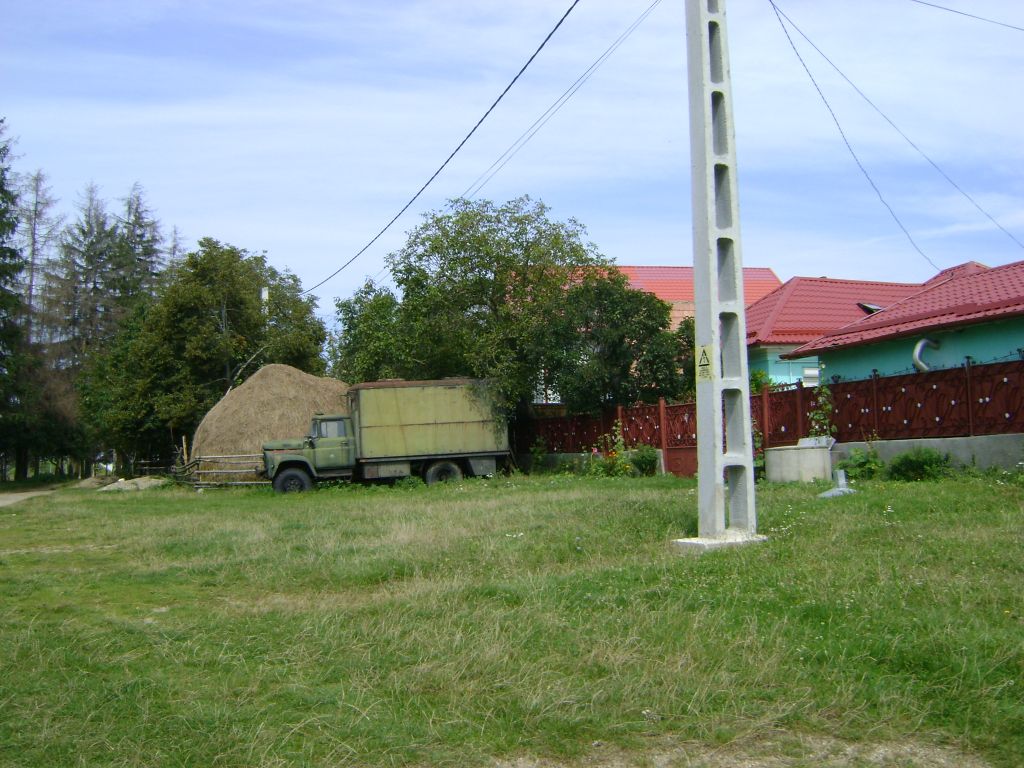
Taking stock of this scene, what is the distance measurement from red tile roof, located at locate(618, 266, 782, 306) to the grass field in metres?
30.9

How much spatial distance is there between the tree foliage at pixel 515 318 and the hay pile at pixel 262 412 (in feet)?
6.54

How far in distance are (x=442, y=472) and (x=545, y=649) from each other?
20.3 m

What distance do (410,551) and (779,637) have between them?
4877mm

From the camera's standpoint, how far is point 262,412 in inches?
1201

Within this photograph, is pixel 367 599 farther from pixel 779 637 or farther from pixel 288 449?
pixel 288 449

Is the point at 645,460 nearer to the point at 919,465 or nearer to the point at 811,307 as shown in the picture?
the point at 919,465

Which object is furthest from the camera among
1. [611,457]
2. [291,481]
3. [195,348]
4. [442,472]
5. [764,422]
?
[195,348]

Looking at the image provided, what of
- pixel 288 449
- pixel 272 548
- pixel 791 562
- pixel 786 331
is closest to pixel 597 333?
pixel 786 331

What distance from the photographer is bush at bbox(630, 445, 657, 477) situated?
22016 millimetres

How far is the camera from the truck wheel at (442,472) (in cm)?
2602

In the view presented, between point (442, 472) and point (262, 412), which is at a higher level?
point (262, 412)

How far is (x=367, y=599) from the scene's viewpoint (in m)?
8.05

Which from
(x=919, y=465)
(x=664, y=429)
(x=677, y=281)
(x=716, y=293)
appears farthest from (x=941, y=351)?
(x=677, y=281)

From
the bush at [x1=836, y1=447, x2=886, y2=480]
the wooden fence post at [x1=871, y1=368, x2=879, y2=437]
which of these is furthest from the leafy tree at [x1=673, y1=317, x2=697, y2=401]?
the bush at [x1=836, y1=447, x2=886, y2=480]
